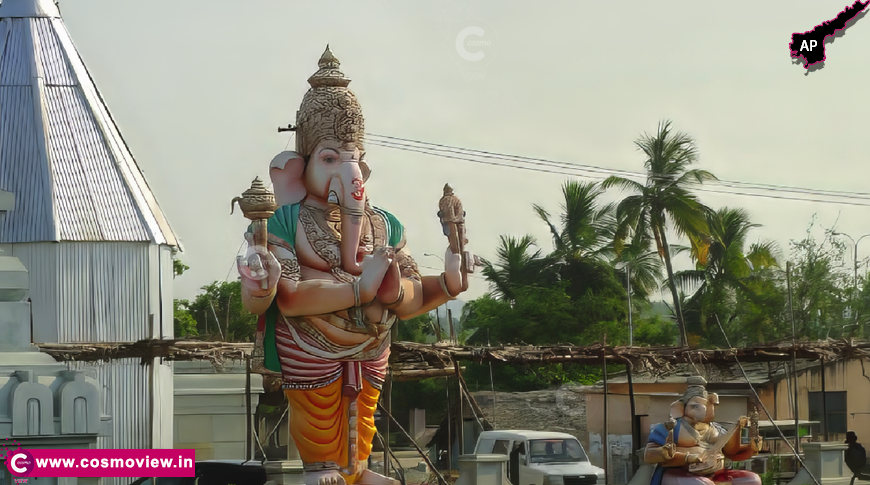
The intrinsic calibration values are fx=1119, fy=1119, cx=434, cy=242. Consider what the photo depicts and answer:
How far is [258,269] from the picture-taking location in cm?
708

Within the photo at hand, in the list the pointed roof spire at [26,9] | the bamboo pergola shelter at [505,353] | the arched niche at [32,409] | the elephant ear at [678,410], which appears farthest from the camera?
the pointed roof spire at [26,9]

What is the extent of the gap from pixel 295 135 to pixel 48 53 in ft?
36.3

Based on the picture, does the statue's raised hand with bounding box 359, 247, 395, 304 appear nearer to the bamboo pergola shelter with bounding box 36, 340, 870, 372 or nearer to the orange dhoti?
the orange dhoti

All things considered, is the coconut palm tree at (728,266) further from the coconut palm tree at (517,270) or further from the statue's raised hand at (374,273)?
the statue's raised hand at (374,273)

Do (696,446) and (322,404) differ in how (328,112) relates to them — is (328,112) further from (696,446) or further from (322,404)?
(696,446)

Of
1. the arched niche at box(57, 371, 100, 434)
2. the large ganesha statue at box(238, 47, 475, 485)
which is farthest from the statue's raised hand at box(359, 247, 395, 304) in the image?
the arched niche at box(57, 371, 100, 434)

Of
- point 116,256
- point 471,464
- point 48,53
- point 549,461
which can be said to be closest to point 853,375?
point 549,461

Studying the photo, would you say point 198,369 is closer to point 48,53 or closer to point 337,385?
point 48,53

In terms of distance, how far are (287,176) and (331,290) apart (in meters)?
0.93

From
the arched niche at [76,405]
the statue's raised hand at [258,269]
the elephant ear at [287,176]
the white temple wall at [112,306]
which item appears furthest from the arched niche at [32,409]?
the white temple wall at [112,306]

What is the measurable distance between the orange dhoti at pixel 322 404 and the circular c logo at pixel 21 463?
66.1 inches

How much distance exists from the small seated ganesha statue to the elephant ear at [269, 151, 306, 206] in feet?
10.7

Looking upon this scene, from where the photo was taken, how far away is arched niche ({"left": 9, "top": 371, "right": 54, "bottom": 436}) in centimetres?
694

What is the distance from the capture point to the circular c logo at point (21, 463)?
6941mm
